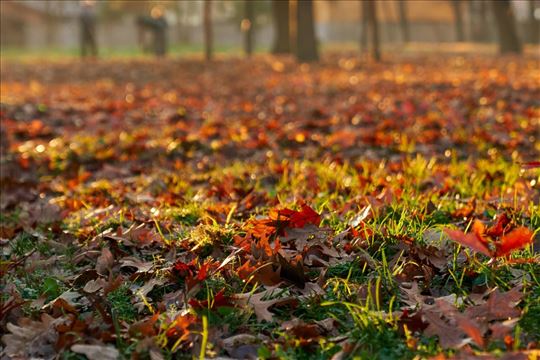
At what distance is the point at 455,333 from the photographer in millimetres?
2492

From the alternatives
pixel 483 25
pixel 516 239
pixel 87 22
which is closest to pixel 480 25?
pixel 483 25

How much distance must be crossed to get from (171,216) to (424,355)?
212 cm

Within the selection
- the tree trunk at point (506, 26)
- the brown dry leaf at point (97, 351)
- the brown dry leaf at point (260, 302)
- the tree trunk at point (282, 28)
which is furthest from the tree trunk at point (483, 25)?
the brown dry leaf at point (97, 351)

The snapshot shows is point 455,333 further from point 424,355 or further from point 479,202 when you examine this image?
point 479,202

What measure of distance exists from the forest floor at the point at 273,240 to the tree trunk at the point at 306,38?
11.2m

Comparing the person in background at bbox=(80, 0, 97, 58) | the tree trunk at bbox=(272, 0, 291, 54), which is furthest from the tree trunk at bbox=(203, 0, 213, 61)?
the person in background at bbox=(80, 0, 97, 58)

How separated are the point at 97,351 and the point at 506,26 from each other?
24.8m

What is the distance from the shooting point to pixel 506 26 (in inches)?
990

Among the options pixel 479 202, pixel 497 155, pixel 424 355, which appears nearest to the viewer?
pixel 424 355

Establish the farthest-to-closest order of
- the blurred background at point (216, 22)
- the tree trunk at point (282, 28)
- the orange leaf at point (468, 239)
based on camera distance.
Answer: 1. the blurred background at point (216, 22)
2. the tree trunk at point (282, 28)
3. the orange leaf at point (468, 239)

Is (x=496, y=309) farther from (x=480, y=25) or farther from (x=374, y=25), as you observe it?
(x=480, y=25)

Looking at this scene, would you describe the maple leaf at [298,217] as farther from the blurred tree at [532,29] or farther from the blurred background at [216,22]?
the blurred background at [216,22]

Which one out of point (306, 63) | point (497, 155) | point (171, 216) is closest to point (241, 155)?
point (497, 155)

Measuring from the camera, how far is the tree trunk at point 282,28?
24.7 meters
